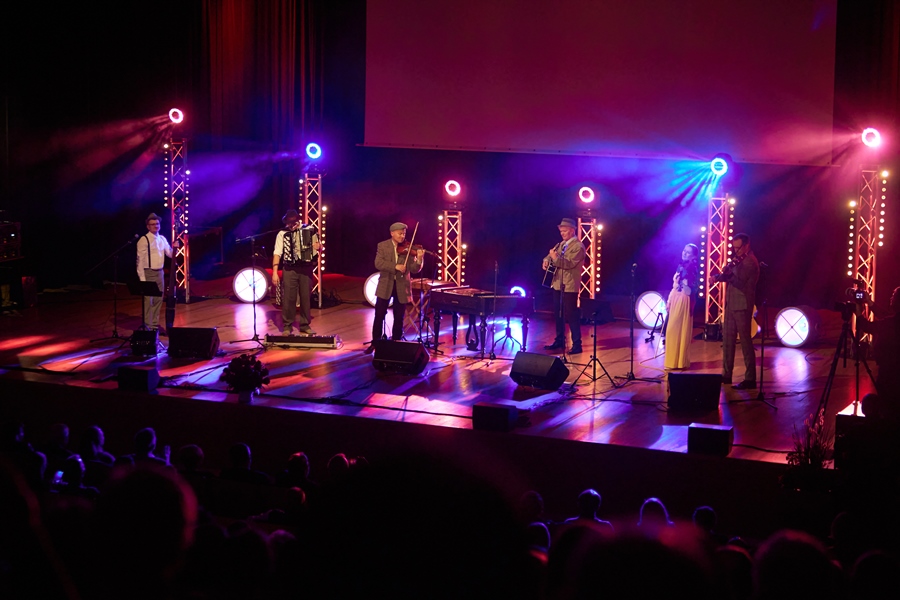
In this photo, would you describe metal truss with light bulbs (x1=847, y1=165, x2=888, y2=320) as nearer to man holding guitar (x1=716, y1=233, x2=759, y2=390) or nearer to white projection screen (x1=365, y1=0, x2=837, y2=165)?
white projection screen (x1=365, y1=0, x2=837, y2=165)

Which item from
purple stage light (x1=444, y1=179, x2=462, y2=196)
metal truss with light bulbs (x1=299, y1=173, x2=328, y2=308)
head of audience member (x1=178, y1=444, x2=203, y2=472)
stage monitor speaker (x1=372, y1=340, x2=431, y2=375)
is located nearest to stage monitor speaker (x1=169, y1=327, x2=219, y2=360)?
stage monitor speaker (x1=372, y1=340, x2=431, y2=375)

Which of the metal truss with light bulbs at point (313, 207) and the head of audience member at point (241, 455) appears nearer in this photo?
the head of audience member at point (241, 455)

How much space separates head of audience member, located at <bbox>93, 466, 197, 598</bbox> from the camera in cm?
171

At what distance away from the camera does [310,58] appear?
16000mm

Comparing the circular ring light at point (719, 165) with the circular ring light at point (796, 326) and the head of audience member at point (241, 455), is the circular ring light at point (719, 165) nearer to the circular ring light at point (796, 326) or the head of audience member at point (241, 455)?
the circular ring light at point (796, 326)

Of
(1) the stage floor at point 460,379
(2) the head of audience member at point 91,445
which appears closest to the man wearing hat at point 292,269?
(1) the stage floor at point 460,379

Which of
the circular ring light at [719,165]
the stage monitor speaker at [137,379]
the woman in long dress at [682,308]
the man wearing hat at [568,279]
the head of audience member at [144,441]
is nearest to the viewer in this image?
the head of audience member at [144,441]

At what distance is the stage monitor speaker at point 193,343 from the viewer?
412 inches

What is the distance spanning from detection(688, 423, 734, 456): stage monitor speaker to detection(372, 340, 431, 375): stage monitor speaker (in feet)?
11.8

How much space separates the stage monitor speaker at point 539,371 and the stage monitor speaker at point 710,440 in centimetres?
227

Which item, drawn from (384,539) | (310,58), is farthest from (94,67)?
(384,539)

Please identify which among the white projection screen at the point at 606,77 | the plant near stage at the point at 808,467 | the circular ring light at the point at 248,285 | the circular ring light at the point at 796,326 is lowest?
the plant near stage at the point at 808,467

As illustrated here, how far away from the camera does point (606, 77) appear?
1330 cm

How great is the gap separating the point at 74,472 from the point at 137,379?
341 centimetres
